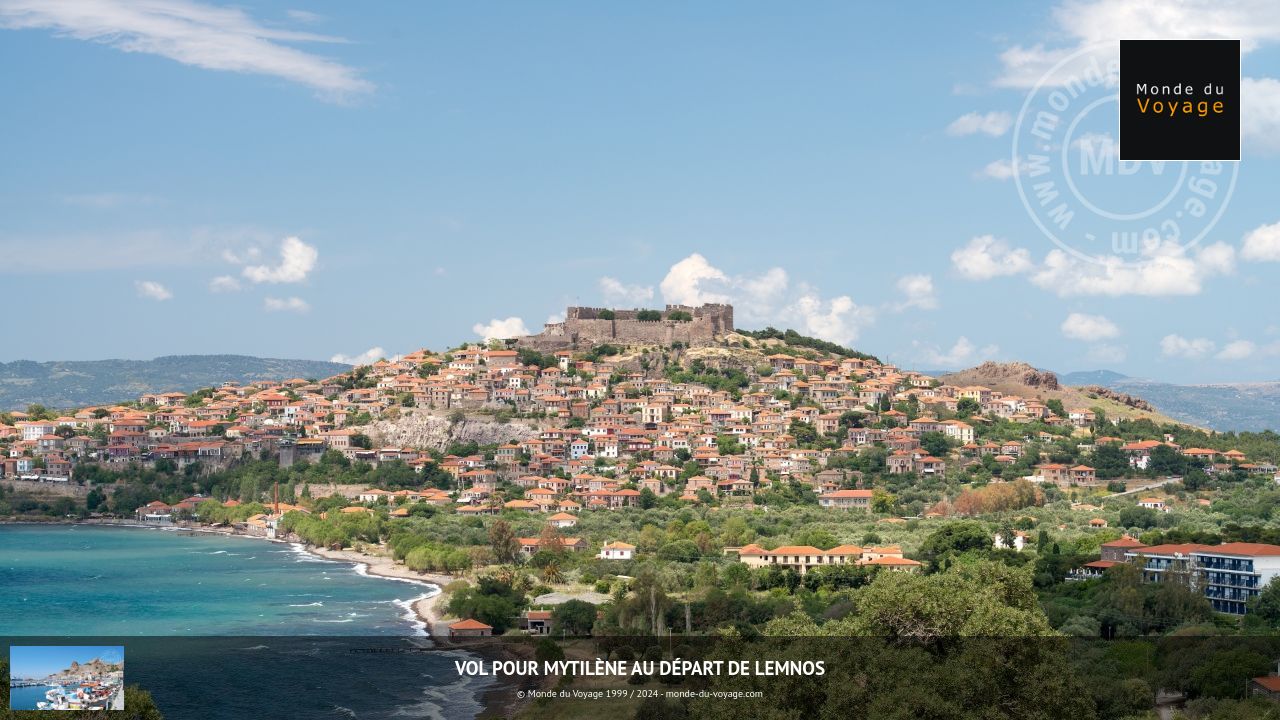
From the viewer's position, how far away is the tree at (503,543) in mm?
35281

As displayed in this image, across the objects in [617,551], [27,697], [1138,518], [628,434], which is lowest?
[617,551]

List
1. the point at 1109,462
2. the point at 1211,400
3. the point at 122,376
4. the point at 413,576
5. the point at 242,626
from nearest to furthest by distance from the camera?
the point at 242,626, the point at 413,576, the point at 1109,462, the point at 1211,400, the point at 122,376

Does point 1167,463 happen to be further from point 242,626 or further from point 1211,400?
point 1211,400

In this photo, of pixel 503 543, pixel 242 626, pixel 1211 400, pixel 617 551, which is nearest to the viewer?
pixel 242 626

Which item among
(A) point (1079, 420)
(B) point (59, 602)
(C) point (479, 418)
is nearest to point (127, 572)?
(B) point (59, 602)

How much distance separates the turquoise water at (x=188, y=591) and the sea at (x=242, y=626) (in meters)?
0.05

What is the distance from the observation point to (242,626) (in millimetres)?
29422

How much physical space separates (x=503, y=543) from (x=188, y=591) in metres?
7.82

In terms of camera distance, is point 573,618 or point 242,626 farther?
point 242,626

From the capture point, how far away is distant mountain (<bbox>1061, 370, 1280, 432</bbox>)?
11288cm

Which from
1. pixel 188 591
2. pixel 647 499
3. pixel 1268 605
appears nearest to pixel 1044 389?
pixel 647 499

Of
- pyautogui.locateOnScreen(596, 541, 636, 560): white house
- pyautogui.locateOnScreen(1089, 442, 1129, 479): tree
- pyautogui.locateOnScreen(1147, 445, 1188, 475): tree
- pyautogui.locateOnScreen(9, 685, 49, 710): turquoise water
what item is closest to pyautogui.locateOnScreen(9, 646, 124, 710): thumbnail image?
pyautogui.locateOnScreen(9, 685, 49, 710): turquoise water

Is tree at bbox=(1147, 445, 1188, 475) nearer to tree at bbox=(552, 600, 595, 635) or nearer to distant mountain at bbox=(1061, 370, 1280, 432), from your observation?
tree at bbox=(552, 600, 595, 635)

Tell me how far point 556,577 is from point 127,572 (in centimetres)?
1358
